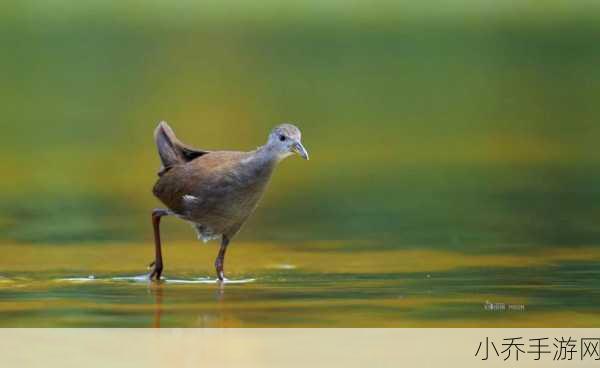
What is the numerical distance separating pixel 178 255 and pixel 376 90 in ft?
31.6

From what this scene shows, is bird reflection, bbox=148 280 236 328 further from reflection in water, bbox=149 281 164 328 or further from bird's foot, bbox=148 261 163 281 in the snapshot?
bird's foot, bbox=148 261 163 281

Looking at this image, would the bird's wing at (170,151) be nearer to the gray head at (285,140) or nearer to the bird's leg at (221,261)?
the bird's leg at (221,261)

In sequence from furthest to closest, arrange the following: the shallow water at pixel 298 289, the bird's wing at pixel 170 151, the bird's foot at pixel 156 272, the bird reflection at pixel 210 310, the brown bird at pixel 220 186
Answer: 1. the bird's wing at pixel 170 151
2. the bird's foot at pixel 156 272
3. the brown bird at pixel 220 186
4. the shallow water at pixel 298 289
5. the bird reflection at pixel 210 310

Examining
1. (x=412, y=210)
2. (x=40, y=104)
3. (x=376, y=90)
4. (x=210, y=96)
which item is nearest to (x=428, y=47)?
(x=376, y=90)

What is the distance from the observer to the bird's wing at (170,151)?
1285 centimetres

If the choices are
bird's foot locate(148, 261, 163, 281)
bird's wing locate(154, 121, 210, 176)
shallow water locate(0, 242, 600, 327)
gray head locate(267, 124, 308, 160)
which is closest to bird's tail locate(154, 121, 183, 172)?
bird's wing locate(154, 121, 210, 176)

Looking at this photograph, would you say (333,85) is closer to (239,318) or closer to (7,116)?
(7,116)

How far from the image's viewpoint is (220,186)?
39.9ft

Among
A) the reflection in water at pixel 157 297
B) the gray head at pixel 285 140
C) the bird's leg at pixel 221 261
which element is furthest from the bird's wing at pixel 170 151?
the reflection in water at pixel 157 297

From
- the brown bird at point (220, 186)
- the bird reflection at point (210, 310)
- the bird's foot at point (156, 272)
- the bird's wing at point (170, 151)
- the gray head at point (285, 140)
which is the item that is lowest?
the bird reflection at point (210, 310)

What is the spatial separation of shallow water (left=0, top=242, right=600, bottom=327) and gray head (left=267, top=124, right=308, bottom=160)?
2.72 feet

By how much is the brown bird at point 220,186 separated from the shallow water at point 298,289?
0.33 metres

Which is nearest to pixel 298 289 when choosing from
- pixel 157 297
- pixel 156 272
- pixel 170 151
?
pixel 157 297

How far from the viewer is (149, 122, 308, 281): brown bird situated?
12000 millimetres
